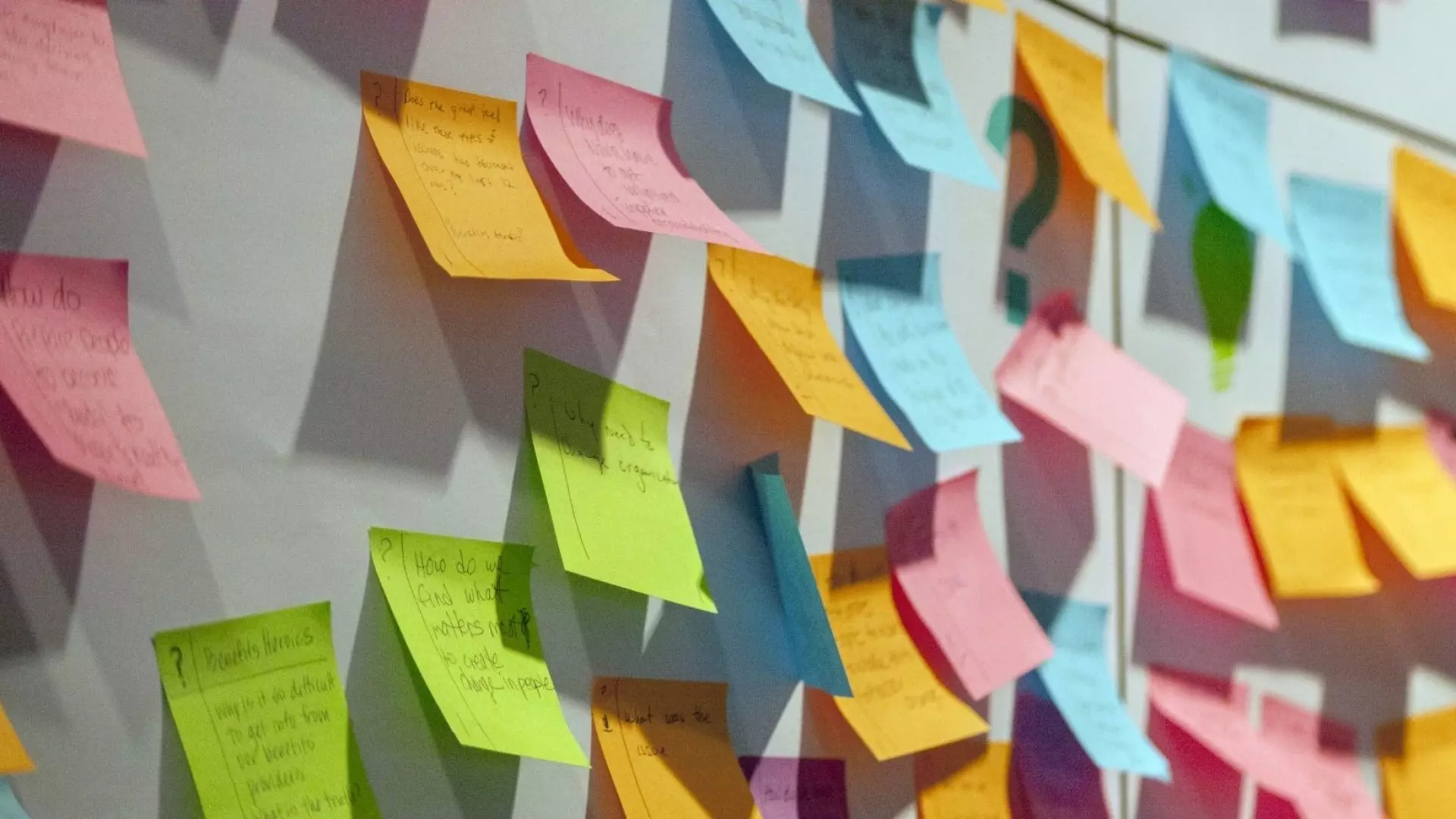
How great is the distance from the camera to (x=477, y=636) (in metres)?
0.53

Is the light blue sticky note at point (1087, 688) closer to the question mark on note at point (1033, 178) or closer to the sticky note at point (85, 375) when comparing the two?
the question mark on note at point (1033, 178)

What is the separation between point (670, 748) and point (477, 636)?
0.12 m

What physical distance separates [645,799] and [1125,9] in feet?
2.15

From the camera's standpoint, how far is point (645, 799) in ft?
1.88

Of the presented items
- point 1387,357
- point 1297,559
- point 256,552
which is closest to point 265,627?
point 256,552

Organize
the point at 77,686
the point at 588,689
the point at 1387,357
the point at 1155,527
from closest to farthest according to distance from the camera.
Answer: the point at 77,686 → the point at 588,689 → the point at 1155,527 → the point at 1387,357

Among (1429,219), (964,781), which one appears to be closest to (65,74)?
(964,781)

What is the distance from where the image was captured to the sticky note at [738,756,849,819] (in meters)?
0.63

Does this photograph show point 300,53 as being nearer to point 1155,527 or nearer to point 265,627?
point 265,627

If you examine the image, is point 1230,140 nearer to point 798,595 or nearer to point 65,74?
point 798,595

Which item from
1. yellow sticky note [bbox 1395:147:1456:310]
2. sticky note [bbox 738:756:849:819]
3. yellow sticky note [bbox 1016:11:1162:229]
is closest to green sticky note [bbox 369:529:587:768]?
sticky note [bbox 738:756:849:819]

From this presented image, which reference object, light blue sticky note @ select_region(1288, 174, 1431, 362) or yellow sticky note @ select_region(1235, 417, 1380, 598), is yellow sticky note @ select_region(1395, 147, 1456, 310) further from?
yellow sticky note @ select_region(1235, 417, 1380, 598)

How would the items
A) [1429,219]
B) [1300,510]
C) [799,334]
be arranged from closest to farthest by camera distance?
[799,334] → [1300,510] → [1429,219]

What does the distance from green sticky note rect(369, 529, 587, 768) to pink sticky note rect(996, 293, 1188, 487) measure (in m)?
0.37
